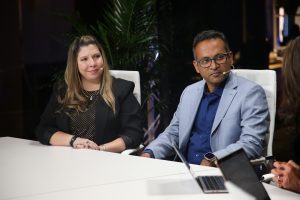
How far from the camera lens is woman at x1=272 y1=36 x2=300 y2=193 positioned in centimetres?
214

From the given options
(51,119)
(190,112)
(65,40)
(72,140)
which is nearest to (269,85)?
(190,112)

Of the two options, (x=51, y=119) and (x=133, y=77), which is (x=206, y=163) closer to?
(x=133, y=77)

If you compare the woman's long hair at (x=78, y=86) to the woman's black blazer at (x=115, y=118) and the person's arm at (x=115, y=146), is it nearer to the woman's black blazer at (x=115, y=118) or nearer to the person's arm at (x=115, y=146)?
the woman's black blazer at (x=115, y=118)

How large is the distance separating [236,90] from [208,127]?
29 cm

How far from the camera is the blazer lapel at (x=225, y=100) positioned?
3.18m

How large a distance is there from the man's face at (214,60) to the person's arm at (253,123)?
0.76 ft

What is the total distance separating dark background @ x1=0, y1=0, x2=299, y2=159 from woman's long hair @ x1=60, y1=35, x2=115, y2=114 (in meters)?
1.35

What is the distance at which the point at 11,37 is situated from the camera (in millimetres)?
6312

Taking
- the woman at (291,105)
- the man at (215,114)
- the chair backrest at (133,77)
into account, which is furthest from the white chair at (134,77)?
the woman at (291,105)

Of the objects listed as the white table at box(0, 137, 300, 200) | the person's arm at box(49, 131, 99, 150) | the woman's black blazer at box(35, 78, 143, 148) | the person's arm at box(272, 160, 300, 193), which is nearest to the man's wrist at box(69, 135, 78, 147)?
the person's arm at box(49, 131, 99, 150)

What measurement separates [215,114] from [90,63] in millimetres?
910

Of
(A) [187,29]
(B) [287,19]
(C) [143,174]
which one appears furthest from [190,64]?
(C) [143,174]

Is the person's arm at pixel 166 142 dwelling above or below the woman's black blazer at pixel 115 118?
below

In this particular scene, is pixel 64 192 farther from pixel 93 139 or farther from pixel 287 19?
pixel 287 19
